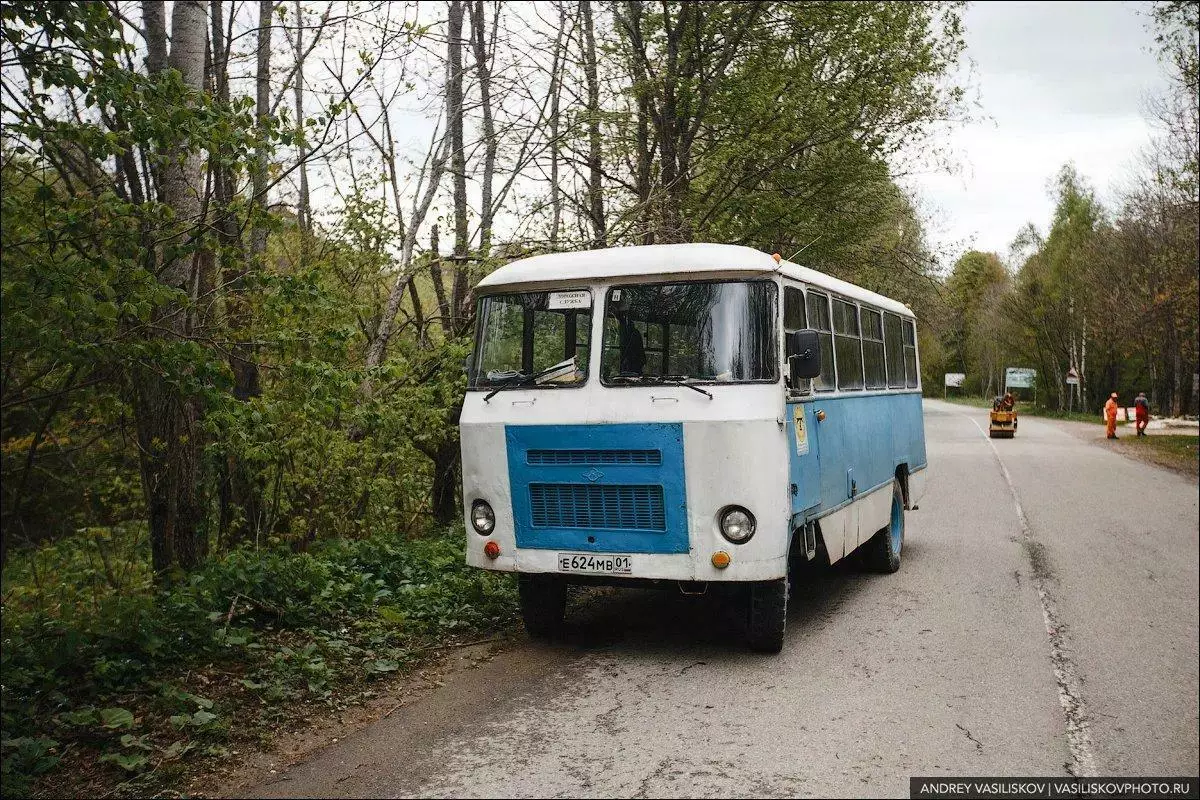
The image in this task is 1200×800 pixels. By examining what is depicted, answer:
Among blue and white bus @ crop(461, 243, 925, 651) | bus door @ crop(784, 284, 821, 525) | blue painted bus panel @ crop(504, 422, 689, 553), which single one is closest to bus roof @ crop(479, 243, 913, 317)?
blue and white bus @ crop(461, 243, 925, 651)

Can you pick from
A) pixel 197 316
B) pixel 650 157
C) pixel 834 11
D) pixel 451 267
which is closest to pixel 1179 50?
pixel 834 11

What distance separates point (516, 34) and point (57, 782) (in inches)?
449

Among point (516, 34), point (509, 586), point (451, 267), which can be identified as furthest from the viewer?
point (516, 34)

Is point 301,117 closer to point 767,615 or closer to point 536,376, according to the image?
point 536,376

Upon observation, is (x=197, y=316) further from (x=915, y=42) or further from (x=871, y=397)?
(x=915, y=42)

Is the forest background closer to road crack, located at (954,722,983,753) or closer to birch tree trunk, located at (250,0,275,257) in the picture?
birch tree trunk, located at (250,0,275,257)

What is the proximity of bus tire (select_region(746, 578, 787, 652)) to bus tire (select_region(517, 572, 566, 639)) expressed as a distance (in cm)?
144

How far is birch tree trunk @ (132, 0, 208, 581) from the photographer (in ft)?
25.9

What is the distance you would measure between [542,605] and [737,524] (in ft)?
6.01

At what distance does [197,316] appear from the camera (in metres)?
7.58

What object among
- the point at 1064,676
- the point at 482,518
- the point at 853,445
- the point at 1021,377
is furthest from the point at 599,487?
the point at 1021,377

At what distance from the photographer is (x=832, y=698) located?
634 centimetres

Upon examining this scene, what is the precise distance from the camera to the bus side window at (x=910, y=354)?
12719mm

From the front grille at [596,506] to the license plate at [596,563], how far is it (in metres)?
0.20
